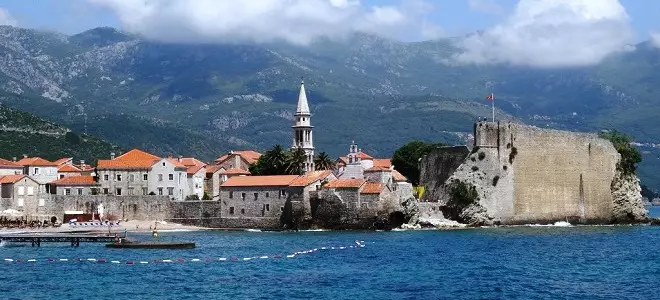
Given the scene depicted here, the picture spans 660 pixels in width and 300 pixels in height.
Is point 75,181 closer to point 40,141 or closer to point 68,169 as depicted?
point 68,169

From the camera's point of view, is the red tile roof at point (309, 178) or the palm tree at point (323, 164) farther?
the palm tree at point (323, 164)

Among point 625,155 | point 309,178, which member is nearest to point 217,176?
point 309,178

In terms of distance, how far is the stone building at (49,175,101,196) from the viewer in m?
101

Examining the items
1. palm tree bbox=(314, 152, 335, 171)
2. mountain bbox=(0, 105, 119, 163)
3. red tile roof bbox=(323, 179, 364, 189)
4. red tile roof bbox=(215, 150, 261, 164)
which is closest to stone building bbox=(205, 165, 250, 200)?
palm tree bbox=(314, 152, 335, 171)

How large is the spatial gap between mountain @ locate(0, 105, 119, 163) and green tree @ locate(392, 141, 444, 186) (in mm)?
50594

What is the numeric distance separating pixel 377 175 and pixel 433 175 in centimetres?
1113

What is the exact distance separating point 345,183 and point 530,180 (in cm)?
1829

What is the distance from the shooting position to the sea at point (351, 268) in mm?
48375

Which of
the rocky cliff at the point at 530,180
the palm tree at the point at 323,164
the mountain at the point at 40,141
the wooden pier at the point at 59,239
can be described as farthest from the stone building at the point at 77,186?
the mountain at the point at 40,141

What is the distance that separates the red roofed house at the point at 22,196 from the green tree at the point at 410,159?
126 feet

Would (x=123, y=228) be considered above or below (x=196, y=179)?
below

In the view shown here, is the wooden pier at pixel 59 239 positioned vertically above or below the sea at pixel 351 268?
above

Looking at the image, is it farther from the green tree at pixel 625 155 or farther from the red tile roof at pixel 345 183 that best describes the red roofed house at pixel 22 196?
the green tree at pixel 625 155

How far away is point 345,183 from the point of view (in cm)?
8819
